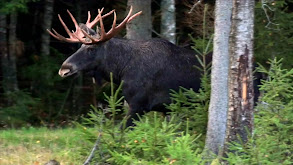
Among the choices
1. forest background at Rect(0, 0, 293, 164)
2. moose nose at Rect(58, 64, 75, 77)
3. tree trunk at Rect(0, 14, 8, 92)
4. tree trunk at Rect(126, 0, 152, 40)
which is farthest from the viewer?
tree trunk at Rect(0, 14, 8, 92)

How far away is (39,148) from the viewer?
9.70m

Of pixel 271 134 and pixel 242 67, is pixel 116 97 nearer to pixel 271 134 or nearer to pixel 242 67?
pixel 242 67

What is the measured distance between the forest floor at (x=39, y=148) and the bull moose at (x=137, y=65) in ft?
3.99

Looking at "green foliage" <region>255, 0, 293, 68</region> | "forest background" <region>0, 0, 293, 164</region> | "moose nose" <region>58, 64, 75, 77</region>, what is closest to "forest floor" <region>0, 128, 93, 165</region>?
"forest background" <region>0, 0, 293, 164</region>

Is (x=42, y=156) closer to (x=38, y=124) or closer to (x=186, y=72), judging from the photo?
(x=186, y=72)

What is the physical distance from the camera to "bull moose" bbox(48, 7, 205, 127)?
10.7 meters

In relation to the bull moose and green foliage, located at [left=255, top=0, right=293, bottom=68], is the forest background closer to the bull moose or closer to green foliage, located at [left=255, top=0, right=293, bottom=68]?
green foliage, located at [left=255, top=0, right=293, bottom=68]

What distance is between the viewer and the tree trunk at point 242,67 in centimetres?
757

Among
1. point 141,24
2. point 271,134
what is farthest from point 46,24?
point 271,134

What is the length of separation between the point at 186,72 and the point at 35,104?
5673 millimetres

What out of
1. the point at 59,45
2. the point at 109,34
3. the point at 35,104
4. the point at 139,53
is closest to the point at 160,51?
the point at 139,53

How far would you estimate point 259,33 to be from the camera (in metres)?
13.5

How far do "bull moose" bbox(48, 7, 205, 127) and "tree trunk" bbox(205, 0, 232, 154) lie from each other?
8.12ft

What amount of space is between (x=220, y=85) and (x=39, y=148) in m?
3.26
